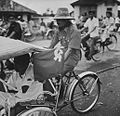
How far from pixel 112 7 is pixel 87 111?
31.8 meters

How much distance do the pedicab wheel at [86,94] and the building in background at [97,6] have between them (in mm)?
30264

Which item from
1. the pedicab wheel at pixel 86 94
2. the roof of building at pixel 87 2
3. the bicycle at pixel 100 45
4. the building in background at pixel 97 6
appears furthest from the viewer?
the building in background at pixel 97 6

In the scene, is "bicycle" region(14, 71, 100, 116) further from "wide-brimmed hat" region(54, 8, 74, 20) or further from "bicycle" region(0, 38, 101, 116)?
"wide-brimmed hat" region(54, 8, 74, 20)

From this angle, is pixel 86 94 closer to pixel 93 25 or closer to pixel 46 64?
pixel 46 64

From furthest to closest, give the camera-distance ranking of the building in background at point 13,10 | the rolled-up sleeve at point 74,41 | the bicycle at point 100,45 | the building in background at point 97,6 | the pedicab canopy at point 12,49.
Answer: the building in background at point 97,6
the building in background at point 13,10
the bicycle at point 100,45
the rolled-up sleeve at point 74,41
the pedicab canopy at point 12,49

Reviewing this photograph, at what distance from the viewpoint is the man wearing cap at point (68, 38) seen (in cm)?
389

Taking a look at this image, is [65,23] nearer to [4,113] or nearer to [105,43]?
[4,113]

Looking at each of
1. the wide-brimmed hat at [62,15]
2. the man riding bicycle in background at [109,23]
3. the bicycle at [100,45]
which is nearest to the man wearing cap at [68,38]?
the wide-brimmed hat at [62,15]

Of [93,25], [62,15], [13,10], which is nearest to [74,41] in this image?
[62,15]

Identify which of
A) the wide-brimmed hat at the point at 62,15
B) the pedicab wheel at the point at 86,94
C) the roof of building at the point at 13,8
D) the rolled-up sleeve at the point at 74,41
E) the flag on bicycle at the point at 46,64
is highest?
the roof of building at the point at 13,8

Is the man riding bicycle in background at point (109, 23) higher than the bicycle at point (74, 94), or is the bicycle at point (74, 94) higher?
the man riding bicycle in background at point (109, 23)

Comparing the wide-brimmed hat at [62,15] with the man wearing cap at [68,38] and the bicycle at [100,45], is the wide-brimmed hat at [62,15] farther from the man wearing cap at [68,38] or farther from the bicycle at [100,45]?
the bicycle at [100,45]

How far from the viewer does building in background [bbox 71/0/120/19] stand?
34188mm

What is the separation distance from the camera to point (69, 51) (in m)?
3.86
